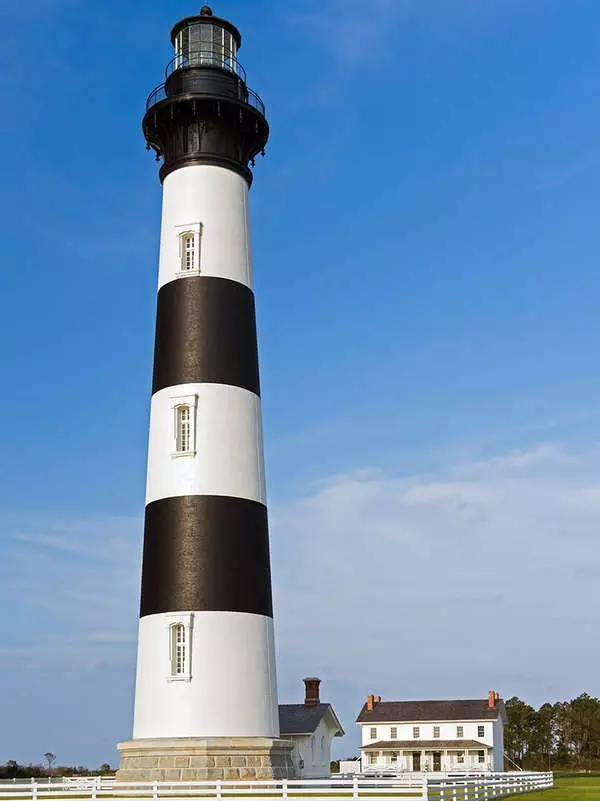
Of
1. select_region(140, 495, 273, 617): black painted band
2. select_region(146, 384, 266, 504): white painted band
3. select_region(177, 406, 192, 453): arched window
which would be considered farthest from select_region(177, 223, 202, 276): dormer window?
select_region(140, 495, 273, 617): black painted band

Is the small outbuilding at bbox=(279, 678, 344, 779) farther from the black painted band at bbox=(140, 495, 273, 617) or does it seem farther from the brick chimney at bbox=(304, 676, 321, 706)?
the black painted band at bbox=(140, 495, 273, 617)

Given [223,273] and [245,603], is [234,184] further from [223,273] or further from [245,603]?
[245,603]

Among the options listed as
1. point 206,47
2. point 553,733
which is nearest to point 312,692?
point 206,47

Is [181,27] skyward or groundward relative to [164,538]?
skyward

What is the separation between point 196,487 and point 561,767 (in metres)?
69.5

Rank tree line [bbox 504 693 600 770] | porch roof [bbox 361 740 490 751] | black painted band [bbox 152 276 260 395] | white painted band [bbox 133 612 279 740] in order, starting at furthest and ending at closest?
tree line [bbox 504 693 600 770] → porch roof [bbox 361 740 490 751] → black painted band [bbox 152 276 260 395] → white painted band [bbox 133 612 279 740]

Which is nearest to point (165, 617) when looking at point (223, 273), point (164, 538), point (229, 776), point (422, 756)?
point (164, 538)

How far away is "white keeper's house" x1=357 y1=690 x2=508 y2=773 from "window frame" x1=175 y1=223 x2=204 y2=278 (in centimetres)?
3599

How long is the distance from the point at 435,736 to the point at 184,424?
122 feet

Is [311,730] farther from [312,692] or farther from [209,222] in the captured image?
[209,222]

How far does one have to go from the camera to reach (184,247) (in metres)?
24.5

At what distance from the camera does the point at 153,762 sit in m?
21.4

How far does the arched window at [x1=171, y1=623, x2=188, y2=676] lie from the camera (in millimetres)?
21812

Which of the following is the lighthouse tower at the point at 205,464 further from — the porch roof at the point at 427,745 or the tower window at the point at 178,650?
the porch roof at the point at 427,745
